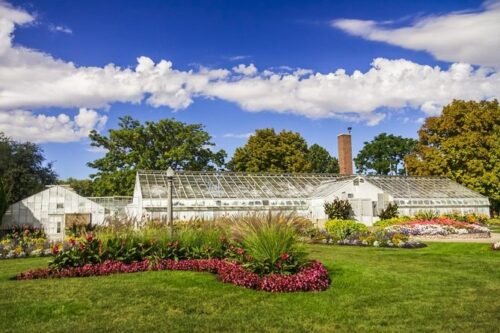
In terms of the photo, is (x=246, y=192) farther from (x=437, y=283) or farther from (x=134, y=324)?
(x=134, y=324)

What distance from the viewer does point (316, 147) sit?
6394 cm

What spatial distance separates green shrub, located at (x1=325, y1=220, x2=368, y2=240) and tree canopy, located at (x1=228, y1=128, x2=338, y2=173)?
22397 mm

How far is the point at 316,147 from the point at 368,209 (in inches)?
1269

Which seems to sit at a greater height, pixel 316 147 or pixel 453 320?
pixel 316 147

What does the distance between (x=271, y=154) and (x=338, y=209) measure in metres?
15.9

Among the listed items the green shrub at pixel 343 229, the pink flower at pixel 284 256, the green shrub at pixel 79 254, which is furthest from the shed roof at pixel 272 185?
the pink flower at pixel 284 256

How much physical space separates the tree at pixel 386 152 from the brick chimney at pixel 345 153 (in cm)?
2200

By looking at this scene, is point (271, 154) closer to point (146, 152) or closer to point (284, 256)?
point (146, 152)

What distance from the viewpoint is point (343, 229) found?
21344 millimetres

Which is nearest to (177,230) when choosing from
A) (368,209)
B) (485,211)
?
(368,209)

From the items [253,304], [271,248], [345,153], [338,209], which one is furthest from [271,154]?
[253,304]

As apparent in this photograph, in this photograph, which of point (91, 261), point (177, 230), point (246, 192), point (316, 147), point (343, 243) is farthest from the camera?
point (316, 147)

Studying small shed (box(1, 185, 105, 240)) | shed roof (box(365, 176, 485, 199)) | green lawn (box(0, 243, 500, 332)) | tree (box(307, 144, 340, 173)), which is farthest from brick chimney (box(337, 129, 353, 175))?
green lawn (box(0, 243, 500, 332))

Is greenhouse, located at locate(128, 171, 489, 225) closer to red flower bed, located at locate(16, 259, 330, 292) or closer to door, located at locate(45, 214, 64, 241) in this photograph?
door, located at locate(45, 214, 64, 241)
